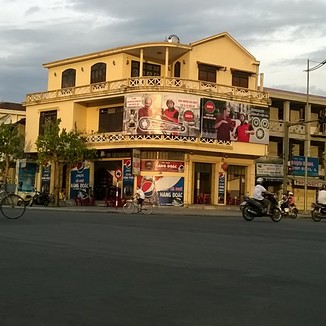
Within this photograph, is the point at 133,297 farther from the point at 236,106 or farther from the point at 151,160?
the point at 236,106

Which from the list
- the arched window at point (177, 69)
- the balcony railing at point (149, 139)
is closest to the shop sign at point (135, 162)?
the balcony railing at point (149, 139)

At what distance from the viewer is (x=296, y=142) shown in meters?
50.9

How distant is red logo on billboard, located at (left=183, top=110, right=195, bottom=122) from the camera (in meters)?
38.9

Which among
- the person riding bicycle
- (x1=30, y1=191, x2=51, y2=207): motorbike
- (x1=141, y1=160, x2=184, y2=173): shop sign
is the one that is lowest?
(x1=30, y1=191, x2=51, y2=207): motorbike

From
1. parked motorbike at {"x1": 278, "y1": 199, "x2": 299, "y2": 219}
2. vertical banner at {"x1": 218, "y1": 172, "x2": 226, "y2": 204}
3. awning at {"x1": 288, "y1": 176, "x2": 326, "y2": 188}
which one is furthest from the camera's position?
awning at {"x1": 288, "y1": 176, "x2": 326, "y2": 188}

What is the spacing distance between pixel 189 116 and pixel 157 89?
2.95m

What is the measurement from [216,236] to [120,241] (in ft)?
11.0

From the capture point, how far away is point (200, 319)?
18.9 ft

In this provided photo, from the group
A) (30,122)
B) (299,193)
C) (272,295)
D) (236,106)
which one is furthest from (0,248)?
(299,193)

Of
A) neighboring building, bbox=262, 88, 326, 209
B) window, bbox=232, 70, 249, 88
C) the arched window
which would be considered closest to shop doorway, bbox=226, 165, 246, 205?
neighboring building, bbox=262, 88, 326, 209

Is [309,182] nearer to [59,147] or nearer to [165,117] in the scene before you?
[165,117]

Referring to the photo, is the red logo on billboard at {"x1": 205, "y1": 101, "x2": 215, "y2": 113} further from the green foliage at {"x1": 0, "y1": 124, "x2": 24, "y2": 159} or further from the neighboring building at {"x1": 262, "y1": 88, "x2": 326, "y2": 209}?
the green foliage at {"x1": 0, "y1": 124, "x2": 24, "y2": 159}

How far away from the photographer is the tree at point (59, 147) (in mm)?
39312

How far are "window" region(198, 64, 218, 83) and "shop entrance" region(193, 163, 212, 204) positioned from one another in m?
6.63
